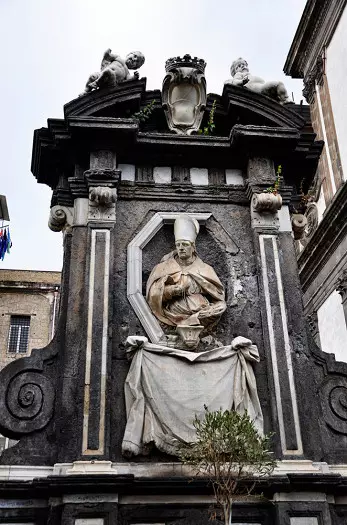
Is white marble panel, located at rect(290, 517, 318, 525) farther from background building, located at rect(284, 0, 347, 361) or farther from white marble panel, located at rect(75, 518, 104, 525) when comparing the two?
background building, located at rect(284, 0, 347, 361)

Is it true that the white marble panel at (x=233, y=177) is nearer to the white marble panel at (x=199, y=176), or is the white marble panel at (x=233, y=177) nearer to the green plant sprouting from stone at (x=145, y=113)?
the white marble panel at (x=199, y=176)

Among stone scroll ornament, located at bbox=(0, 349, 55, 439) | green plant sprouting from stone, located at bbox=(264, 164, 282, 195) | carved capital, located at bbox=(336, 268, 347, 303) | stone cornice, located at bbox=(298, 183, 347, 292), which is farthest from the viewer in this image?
stone cornice, located at bbox=(298, 183, 347, 292)

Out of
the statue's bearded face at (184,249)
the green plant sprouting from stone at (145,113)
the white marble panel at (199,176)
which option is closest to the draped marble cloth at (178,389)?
the statue's bearded face at (184,249)

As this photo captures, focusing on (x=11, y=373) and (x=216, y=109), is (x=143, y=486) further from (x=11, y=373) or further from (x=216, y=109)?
(x=216, y=109)

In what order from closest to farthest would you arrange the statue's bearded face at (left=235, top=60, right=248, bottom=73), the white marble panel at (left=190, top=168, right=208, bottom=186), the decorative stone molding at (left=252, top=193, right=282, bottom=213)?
the decorative stone molding at (left=252, top=193, right=282, bottom=213) < the white marble panel at (left=190, top=168, right=208, bottom=186) < the statue's bearded face at (left=235, top=60, right=248, bottom=73)

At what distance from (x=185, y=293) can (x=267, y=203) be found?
1477 mm

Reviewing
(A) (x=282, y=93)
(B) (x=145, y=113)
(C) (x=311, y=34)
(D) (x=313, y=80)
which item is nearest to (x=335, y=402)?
(A) (x=282, y=93)

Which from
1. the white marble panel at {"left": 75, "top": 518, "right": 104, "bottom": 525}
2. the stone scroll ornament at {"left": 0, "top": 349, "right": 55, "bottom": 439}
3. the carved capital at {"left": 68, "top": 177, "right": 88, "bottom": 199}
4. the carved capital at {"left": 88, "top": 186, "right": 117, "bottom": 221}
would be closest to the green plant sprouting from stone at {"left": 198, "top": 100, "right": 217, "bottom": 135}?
the carved capital at {"left": 88, "top": 186, "right": 117, "bottom": 221}

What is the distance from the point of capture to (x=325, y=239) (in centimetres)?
1655

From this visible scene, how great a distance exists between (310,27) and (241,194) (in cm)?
1309

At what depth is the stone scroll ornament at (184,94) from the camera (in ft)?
27.6

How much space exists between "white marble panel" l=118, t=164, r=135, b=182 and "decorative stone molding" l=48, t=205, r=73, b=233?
30.0 inches

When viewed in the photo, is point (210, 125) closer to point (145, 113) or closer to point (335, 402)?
point (145, 113)

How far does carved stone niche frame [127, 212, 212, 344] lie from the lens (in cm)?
704
